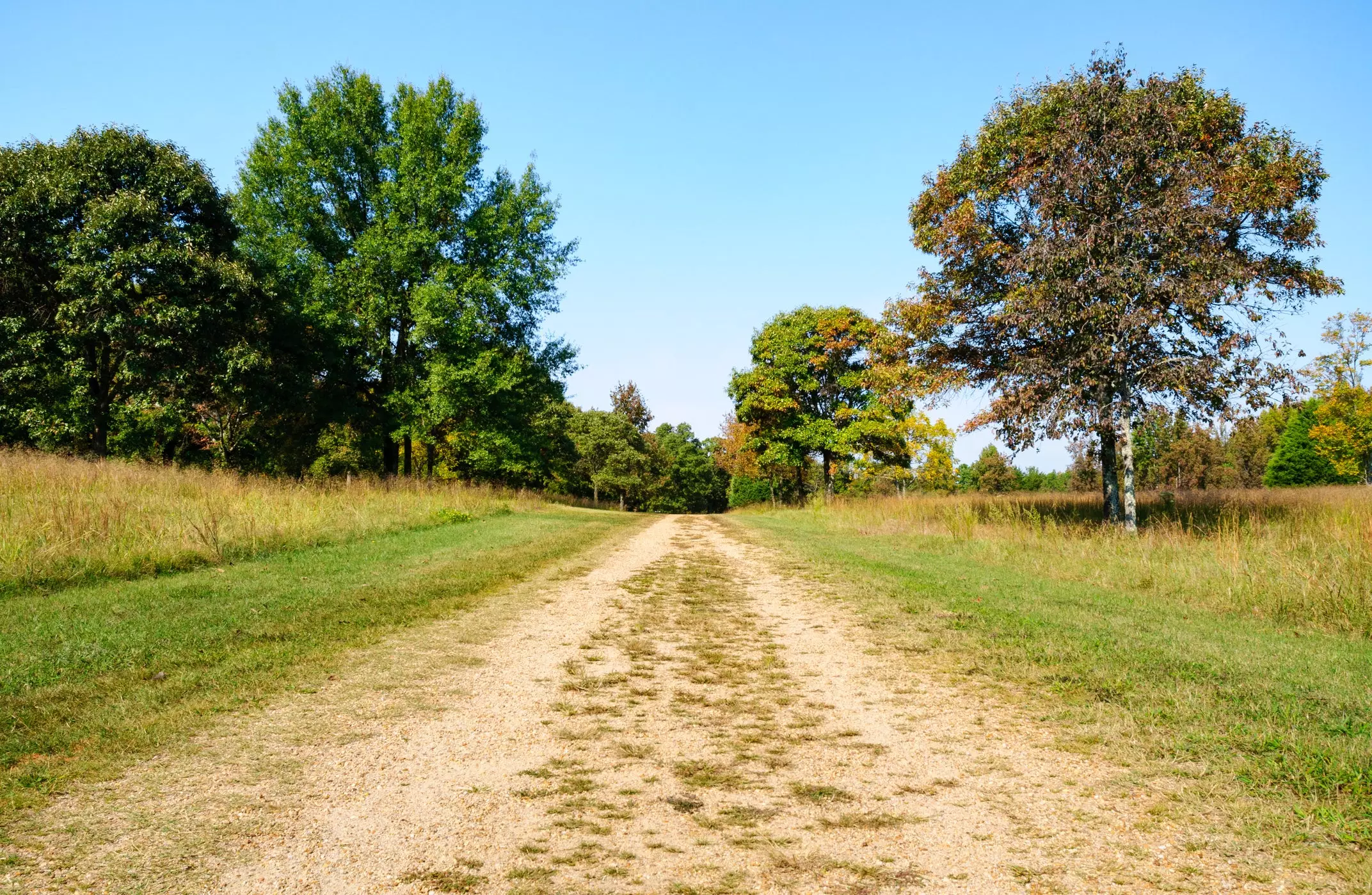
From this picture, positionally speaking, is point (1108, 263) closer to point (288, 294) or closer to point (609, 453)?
point (288, 294)

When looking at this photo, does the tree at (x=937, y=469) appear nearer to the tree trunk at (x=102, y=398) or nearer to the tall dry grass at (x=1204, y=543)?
the tall dry grass at (x=1204, y=543)

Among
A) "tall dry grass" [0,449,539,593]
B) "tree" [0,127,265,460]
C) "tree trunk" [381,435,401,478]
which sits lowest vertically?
"tall dry grass" [0,449,539,593]

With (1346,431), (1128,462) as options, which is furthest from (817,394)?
(1346,431)

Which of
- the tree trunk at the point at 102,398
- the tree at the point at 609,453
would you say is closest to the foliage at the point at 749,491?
the tree at the point at 609,453

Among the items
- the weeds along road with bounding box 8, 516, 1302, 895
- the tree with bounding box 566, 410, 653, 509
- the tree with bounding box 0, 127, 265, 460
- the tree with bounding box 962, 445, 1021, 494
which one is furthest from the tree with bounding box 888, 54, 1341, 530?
the tree with bounding box 962, 445, 1021, 494

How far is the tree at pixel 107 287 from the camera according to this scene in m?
20.7

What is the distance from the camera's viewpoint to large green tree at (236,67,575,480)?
2614cm

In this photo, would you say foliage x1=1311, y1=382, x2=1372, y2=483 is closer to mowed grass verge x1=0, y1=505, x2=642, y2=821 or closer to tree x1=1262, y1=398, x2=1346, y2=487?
tree x1=1262, y1=398, x2=1346, y2=487

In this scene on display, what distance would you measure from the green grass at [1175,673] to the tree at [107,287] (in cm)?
2229

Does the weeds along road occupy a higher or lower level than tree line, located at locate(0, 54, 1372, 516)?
lower

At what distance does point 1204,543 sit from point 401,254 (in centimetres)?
2556

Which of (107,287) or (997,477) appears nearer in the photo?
(107,287)

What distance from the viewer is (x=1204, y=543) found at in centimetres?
1226

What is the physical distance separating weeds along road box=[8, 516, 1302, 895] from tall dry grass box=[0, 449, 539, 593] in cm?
668
